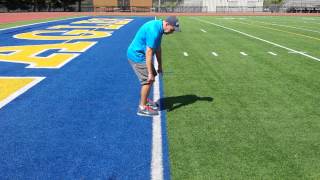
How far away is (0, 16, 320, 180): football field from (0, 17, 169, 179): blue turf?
14 millimetres

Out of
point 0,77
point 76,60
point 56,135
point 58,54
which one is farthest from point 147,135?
point 58,54

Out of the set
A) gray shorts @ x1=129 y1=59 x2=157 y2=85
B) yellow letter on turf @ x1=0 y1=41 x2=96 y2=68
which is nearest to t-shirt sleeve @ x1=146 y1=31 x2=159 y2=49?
gray shorts @ x1=129 y1=59 x2=157 y2=85

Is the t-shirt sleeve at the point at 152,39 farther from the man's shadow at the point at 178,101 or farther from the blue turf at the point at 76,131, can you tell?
the man's shadow at the point at 178,101

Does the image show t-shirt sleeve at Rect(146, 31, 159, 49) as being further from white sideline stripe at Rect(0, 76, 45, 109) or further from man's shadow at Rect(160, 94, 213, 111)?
white sideline stripe at Rect(0, 76, 45, 109)

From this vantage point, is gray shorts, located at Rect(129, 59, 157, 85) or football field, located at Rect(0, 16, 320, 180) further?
gray shorts, located at Rect(129, 59, 157, 85)

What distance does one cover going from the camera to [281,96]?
746 centimetres

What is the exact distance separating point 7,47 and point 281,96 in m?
10.1

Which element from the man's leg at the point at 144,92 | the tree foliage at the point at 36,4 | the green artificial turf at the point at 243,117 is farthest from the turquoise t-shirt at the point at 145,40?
the tree foliage at the point at 36,4

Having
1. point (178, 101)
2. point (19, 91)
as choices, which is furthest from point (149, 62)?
point (19, 91)

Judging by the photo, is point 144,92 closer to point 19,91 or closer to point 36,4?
point 19,91

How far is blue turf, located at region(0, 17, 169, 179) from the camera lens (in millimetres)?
4340

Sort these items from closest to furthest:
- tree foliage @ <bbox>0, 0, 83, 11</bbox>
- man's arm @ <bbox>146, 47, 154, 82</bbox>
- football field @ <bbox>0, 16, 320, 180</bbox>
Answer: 1. football field @ <bbox>0, 16, 320, 180</bbox>
2. man's arm @ <bbox>146, 47, 154, 82</bbox>
3. tree foliage @ <bbox>0, 0, 83, 11</bbox>

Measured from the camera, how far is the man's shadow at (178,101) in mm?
6707

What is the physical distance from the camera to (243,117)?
617 centimetres
